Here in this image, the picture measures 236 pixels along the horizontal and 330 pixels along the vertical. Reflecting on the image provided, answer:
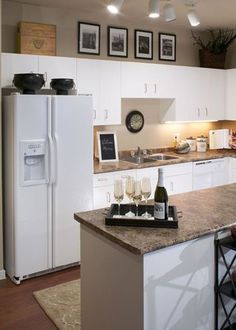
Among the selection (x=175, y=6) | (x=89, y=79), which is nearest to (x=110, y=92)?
(x=89, y=79)

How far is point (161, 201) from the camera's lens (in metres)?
2.14

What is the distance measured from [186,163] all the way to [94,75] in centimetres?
162

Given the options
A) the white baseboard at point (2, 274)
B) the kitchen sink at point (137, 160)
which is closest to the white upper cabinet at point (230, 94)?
the kitchen sink at point (137, 160)

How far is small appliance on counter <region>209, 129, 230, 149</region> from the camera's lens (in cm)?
544

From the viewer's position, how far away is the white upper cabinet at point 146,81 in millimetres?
4438

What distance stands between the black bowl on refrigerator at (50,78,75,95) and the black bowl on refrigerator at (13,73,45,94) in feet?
0.56

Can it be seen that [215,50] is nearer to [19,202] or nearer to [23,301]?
[19,202]

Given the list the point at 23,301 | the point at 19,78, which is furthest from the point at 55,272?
the point at 19,78

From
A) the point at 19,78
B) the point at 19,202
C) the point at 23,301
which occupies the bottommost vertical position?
the point at 23,301

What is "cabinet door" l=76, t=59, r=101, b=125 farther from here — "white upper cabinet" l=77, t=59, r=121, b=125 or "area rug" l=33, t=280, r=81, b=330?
"area rug" l=33, t=280, r=81, b=330

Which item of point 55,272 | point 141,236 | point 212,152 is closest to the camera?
point 141,236

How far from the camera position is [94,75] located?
4.17m

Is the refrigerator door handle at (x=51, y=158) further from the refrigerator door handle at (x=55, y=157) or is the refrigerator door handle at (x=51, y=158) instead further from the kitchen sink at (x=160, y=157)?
the kitchen sink at (x=160, y=157)

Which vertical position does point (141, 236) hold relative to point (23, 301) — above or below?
above
